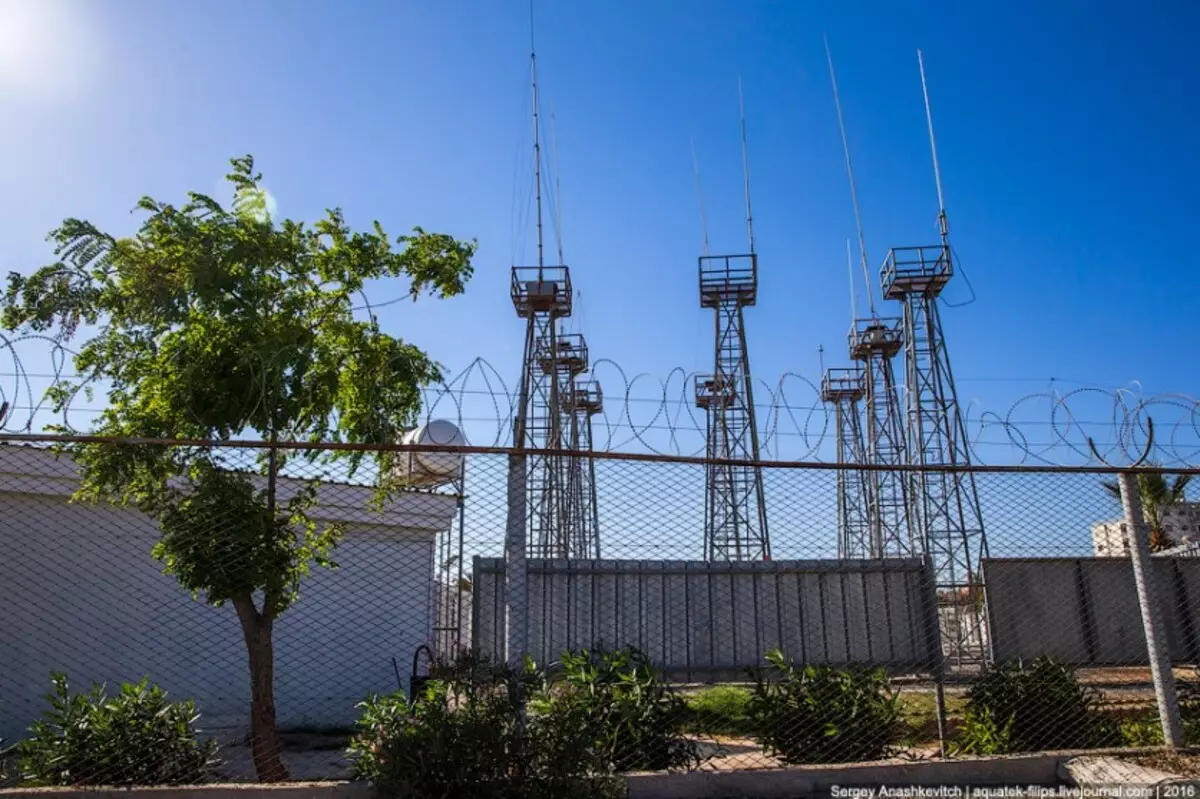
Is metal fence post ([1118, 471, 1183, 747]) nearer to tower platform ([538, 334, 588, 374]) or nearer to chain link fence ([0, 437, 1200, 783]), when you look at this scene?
chain link fence ([0, 437, 1200, 783])

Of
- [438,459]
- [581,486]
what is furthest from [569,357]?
[438,459]

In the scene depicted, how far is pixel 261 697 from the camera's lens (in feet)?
19.7

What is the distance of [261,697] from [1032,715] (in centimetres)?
584

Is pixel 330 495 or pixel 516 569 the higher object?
pixel 330 495

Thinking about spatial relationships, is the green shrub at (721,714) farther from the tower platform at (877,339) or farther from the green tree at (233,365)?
the tower platform at (877,339)

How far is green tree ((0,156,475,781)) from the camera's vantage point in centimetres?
607

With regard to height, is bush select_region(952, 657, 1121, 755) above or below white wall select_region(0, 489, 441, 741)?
below

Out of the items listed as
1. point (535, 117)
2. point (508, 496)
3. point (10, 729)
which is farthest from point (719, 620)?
point (535, 117)

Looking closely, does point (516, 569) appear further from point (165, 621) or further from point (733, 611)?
point (165, 621)

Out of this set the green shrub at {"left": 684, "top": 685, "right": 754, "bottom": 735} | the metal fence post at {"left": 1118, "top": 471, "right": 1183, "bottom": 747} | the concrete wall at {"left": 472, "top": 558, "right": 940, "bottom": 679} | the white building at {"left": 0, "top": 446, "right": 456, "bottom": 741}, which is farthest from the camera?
the white building at {"left": 0, "top": 446, "right": 456, "bottom": 741}

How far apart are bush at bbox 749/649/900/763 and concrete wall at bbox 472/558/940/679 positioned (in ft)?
7.26

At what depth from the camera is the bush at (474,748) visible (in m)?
4.63

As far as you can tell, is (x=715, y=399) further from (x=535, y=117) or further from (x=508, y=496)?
(x=508, y=496)

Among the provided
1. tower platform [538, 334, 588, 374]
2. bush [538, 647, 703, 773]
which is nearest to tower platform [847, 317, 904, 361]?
tower platform [538, 334, 588, 374]
